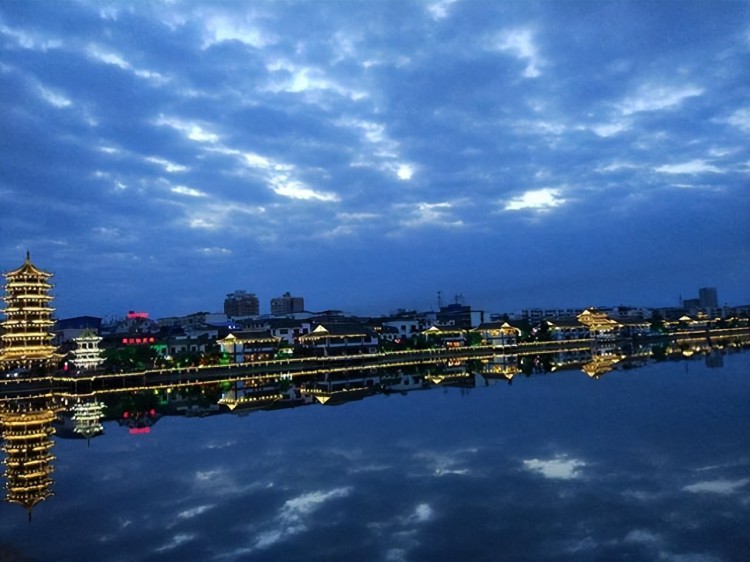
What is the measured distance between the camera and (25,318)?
3803cm

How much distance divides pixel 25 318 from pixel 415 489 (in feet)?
120

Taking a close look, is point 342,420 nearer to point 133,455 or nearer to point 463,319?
point 133,455

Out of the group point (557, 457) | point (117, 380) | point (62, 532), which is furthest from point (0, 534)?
point (117, 380)

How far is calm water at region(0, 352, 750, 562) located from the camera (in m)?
9.43

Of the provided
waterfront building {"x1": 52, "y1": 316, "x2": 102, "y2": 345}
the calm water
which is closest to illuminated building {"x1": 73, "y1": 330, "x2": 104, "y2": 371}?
the calm water

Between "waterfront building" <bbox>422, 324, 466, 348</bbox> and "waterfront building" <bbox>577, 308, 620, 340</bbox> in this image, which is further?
"waterfront building" <bbox>577, 308, 620, 340</bbox>

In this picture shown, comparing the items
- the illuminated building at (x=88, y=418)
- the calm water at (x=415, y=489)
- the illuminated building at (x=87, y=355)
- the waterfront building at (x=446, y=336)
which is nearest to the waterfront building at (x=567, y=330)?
the waterfront building at (x=446, y=336)

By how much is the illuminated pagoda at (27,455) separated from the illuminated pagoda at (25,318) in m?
12.1

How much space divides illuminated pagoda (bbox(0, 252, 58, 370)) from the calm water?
66.0ft

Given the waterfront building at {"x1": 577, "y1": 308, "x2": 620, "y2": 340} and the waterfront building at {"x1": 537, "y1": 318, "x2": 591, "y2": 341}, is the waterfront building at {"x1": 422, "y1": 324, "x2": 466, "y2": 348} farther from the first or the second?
the waterfront building at {"x1": 577, "y1": 308, "x2": 620, "y2": 340}

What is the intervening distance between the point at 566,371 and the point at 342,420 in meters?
23.5

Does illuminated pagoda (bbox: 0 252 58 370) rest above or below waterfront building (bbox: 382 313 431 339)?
above

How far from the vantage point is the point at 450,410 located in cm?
2447

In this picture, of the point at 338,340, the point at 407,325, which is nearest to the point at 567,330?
the point at 407,325
